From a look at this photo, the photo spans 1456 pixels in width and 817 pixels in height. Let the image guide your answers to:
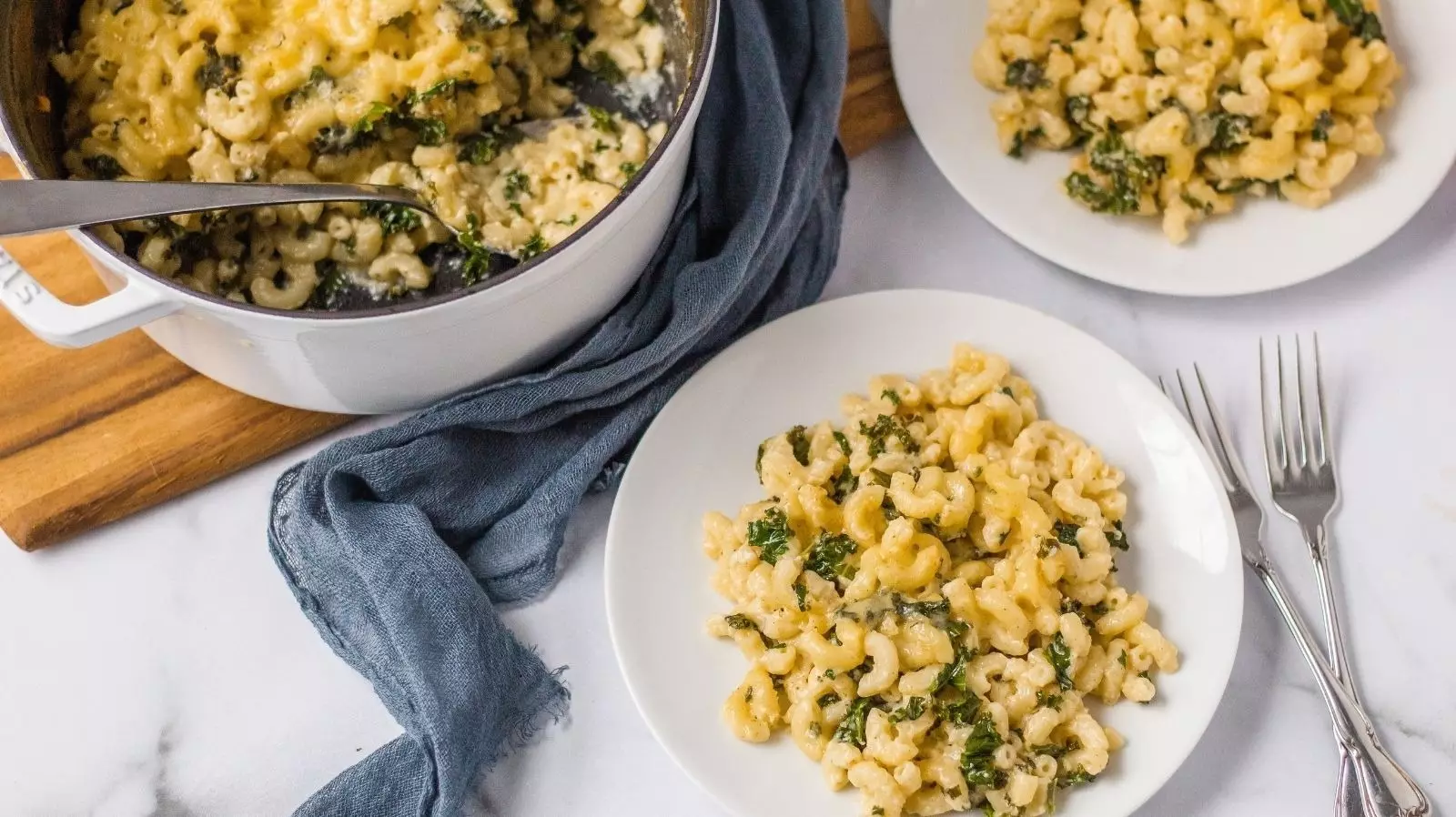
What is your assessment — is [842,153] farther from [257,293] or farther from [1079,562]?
[257,293]

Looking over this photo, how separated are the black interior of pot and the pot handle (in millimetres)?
27

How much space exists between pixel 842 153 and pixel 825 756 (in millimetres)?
741

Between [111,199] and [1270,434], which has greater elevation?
[111,199]

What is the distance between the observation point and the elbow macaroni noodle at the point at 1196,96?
5.08 feet

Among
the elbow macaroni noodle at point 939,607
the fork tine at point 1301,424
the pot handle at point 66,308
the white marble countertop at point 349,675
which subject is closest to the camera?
the pot handle at point 66,308

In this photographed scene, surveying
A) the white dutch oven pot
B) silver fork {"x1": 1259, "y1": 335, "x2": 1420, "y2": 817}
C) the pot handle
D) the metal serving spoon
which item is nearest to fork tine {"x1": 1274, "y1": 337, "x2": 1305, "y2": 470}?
silver fork {"x1": 1259, "y1": 335, "x2": 1420, "y2": 817}

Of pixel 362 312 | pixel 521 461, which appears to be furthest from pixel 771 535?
pixel 362 312

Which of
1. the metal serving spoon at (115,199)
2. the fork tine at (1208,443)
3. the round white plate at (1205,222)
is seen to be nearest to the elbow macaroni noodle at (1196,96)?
the round white plate at (1205,222)

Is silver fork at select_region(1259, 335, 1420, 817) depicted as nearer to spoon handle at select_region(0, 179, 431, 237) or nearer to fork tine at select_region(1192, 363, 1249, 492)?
fork tine at select_region(1192, 363, 1249, 492)

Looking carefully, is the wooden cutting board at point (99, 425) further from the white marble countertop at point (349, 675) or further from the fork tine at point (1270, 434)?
the fork tine at point (1270, 434)

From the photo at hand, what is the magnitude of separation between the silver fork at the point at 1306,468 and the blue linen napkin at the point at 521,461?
560mm

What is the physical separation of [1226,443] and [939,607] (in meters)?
0.44

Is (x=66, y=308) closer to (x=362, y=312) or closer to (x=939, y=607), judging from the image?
(x=362, y=312)

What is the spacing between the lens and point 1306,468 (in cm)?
153
